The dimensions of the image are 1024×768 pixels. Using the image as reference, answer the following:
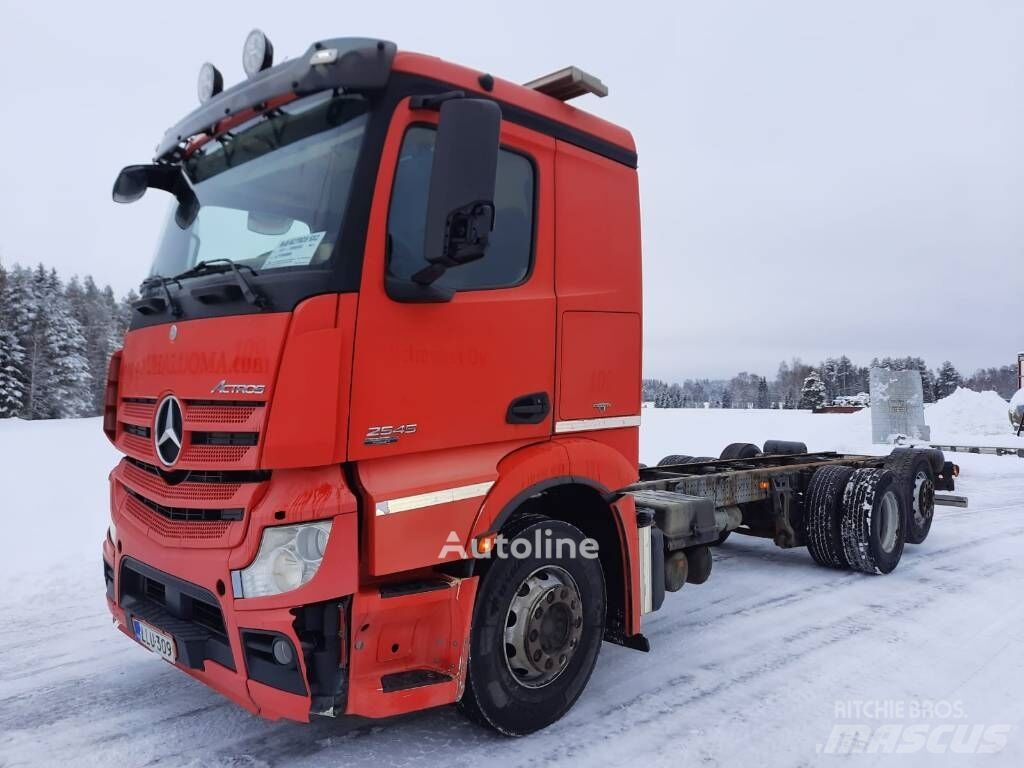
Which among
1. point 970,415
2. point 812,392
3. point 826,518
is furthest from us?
point 812,392

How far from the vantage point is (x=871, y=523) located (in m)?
6.49

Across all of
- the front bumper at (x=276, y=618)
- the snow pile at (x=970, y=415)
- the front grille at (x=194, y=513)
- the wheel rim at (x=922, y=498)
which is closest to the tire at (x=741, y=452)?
the wheel rim at (x=922, y=498)

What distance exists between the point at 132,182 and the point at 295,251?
172 cm

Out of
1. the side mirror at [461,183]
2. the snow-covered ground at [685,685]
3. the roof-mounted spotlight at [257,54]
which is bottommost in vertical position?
the snow-covered ground at [685,685]

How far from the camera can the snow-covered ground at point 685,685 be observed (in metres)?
3.30

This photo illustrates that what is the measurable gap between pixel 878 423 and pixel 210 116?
21344mm

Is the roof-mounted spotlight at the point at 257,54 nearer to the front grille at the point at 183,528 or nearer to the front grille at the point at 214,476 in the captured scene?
the front grille at the point at 214,476

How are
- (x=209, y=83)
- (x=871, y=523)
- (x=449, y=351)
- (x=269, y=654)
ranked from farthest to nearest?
(x=871, y=523) < (x=209, y=83) < (x=449, y=351) < (x=269, y=654)

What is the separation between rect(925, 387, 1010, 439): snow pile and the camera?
86.9ft

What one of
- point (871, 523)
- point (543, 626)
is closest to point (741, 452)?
point (871, 523)

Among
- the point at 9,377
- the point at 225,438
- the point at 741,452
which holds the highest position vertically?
the point at 9,377

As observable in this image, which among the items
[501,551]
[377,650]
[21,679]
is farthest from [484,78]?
[21,679]

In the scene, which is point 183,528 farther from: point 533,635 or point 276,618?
point 533,635

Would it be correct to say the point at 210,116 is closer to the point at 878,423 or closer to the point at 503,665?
the point at 503,665
